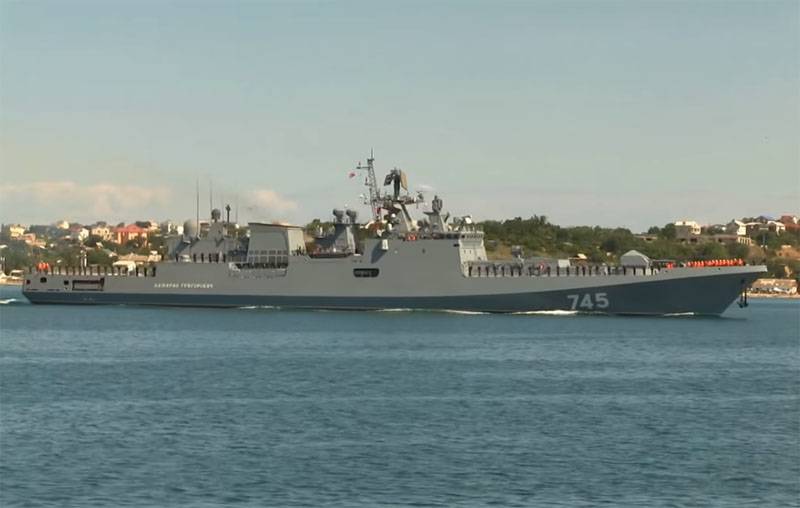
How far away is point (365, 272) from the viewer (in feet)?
200

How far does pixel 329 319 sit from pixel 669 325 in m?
15.3

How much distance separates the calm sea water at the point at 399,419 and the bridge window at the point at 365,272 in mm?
12474

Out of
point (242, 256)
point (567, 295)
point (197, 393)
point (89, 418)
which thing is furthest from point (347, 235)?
point (89, 418)

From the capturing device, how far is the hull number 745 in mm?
57688

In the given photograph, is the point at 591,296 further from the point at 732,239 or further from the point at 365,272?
the point at 732,239

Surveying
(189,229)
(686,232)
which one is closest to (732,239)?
(686,232)

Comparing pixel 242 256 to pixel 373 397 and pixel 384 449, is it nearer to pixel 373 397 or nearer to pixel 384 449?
pixel 373 397

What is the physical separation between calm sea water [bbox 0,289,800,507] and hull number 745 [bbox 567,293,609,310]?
30.1ft

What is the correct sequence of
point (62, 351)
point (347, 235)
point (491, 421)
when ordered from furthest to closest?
point (347, 235)
point (62, 351)
point (491, 421)

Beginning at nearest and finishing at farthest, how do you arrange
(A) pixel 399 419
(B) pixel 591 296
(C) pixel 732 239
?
(A) pixel 399 419 < (B) pixel 591 296 < (C) pixel 732 239

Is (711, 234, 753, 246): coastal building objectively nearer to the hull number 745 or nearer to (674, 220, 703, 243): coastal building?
(674, 220, 703, 243): coastal building

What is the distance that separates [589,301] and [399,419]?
32844 mm

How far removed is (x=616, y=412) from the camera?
1096 inches

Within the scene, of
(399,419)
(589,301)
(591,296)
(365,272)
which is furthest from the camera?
(365,272)
